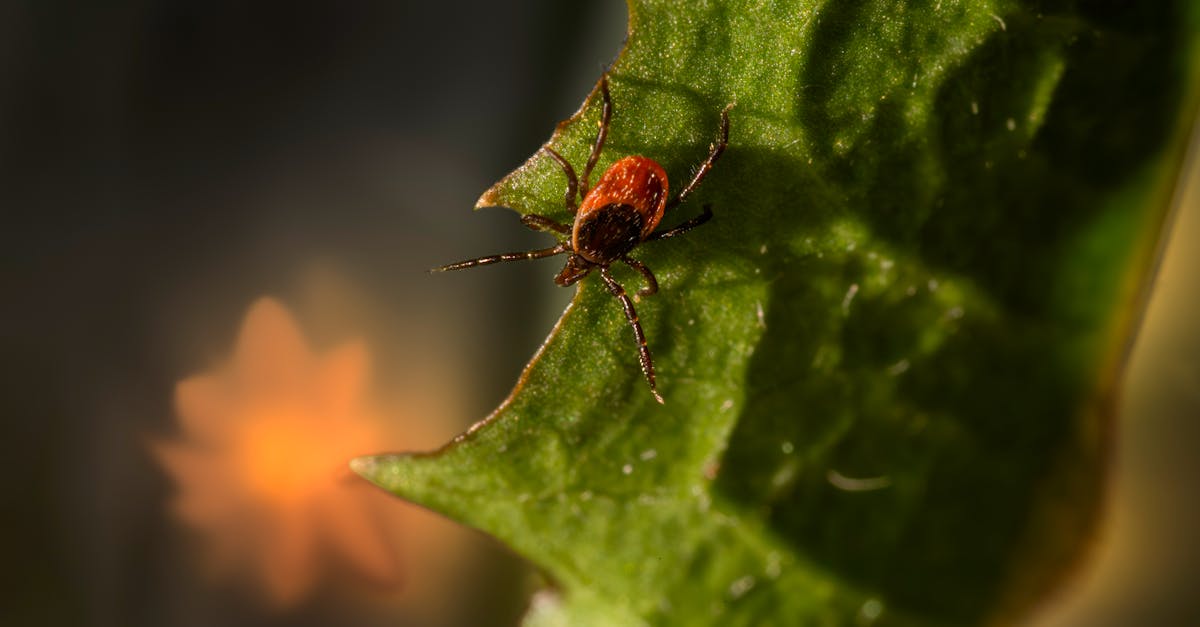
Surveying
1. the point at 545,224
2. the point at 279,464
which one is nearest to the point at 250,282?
the point at 279,464

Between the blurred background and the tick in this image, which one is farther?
the blurred background

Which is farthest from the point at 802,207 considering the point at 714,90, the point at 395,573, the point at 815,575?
the point at 395,573

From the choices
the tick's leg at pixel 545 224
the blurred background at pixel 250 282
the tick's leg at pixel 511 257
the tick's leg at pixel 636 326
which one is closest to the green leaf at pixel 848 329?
the tick's leg at pixel 636 326

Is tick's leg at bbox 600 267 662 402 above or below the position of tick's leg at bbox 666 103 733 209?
below

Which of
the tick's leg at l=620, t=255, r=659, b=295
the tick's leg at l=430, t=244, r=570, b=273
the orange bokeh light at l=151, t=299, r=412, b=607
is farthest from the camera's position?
the orange bokeh light at l=151, t=299, r=412, b=607

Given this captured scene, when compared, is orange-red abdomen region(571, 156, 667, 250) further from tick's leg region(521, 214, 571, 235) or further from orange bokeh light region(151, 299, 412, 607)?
orange bokeh light region(151, 299, 412, 607)

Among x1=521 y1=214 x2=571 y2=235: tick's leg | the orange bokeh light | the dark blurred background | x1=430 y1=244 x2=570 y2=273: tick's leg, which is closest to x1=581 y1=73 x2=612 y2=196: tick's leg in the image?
x1=521 y1=214 x2=571 y2=235: tick's leg

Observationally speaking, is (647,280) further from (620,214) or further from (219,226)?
(219,226)

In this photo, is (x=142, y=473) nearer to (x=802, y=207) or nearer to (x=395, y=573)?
(x=395, y=573)
